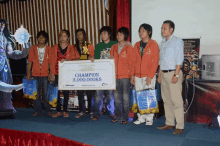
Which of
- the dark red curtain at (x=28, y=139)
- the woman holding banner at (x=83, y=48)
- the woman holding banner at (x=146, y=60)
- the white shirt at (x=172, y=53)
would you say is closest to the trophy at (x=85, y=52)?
the woman holding banner at (x=83, y=48)

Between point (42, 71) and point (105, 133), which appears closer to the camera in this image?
point (105, 133)

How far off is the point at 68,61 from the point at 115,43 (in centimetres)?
87

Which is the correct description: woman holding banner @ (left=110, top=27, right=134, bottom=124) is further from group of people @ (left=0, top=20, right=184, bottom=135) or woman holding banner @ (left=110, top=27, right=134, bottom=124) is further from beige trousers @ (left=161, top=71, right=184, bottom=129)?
beige trousers @ (left=161, top=71, right=184, bottom=129)

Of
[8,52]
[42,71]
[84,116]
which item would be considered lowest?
[84,116]

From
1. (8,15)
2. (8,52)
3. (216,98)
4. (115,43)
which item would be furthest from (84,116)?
(8,15)

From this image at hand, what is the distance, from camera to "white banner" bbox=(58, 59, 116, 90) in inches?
145

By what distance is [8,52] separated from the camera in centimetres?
426

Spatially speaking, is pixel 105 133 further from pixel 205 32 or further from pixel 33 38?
pixel 33 38

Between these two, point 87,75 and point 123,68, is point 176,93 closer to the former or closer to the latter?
point 123,68

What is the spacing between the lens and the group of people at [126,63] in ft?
10.1

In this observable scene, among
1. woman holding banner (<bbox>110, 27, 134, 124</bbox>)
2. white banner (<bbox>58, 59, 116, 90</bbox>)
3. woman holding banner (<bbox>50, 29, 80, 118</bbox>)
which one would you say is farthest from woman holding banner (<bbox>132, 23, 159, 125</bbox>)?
woman holding banner (<bbox>50, 29, 80, 118</bbox>)

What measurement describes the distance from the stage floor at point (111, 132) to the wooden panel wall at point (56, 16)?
7.23 ft

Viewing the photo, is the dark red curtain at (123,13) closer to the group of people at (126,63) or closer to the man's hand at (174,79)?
the group of people at (126,63)

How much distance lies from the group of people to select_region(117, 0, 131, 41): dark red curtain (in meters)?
0.97
